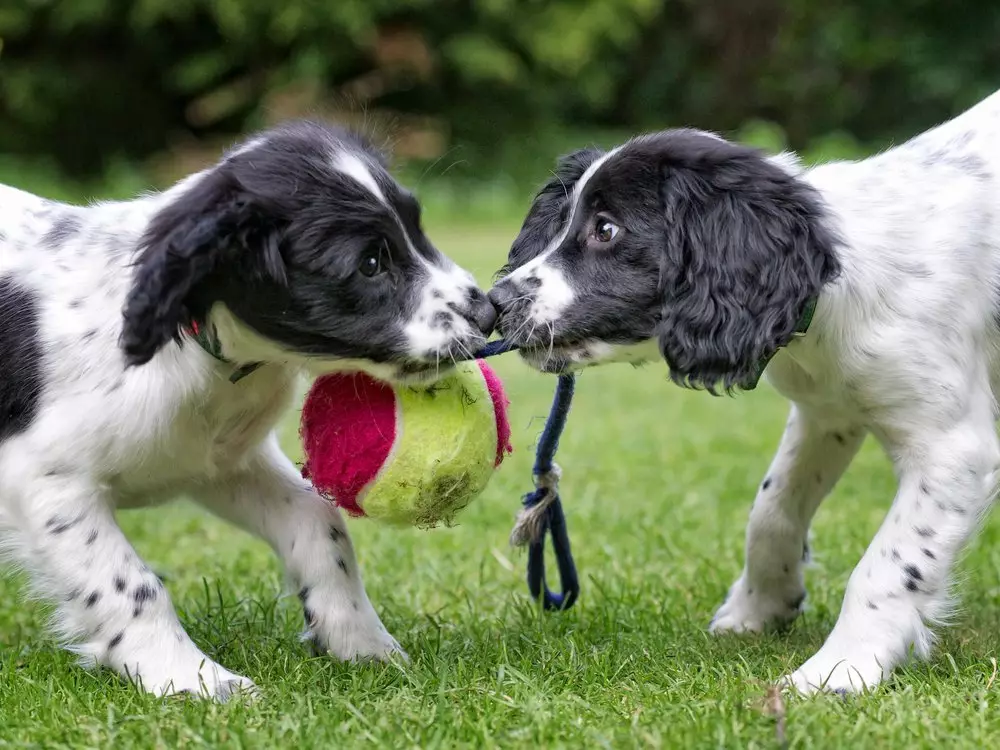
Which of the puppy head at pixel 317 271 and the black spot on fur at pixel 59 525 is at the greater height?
the puppy head at pixel 317 271

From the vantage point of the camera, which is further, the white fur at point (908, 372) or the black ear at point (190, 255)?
the white fur at point (908, 372)

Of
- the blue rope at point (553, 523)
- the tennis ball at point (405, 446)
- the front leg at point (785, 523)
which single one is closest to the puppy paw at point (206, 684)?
the tennis ball at point (405, 446)

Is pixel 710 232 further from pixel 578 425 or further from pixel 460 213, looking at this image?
pixel 460 213

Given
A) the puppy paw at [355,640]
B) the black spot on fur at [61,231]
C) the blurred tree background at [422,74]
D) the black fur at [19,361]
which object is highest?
the black spot on fur at [61,231]

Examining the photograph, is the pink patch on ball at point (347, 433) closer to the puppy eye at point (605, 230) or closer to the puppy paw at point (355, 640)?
the puppy paw at point (355, 640)

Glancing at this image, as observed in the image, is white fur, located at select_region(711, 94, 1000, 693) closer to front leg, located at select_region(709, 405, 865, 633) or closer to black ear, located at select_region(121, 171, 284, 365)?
front leg, located at select_region(709, 405, 865, 633)

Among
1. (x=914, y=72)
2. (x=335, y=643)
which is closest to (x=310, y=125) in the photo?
(x=335, y=643)

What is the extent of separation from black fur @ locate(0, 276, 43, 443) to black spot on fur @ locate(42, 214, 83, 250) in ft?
0.53

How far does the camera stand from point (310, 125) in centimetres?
353

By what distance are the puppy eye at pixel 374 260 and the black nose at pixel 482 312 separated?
22 cm

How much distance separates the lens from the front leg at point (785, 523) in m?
3.92

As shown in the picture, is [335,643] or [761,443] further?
[761,443]

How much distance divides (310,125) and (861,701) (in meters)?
1.94

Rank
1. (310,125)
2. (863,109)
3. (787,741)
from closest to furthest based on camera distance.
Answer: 1. (787,741)
2. (310,125)
3. (863,109)
